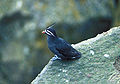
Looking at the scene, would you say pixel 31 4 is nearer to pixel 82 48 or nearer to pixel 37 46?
pixel 37 46

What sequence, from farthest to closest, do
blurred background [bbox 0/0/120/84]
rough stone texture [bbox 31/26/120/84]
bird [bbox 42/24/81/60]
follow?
1. blurred background [bbox 0/0/120/84]
2. bird [bbox 42/24/81/60]
3. rough stone texture [bbox 31/26/120/84]

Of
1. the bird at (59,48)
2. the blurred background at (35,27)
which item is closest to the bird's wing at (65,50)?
the bird at (59,48)

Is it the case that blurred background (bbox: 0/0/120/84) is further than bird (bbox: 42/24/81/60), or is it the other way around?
blurred background (bbox: 0/0/120/84)

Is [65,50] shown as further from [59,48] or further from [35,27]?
[35,27]

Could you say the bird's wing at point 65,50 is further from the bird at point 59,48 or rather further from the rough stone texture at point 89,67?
the rough stone texture at point 89,67

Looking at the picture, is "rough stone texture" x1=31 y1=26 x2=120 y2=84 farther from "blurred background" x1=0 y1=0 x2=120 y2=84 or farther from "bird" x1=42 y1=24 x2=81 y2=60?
"blurred background" x1=0 y1=0 x2=120 y2=84

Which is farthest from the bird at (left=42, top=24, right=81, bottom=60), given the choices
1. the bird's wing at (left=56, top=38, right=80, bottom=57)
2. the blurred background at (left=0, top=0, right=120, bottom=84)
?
the blurred background at (left=0, top=0, right=120, bottom=84)
